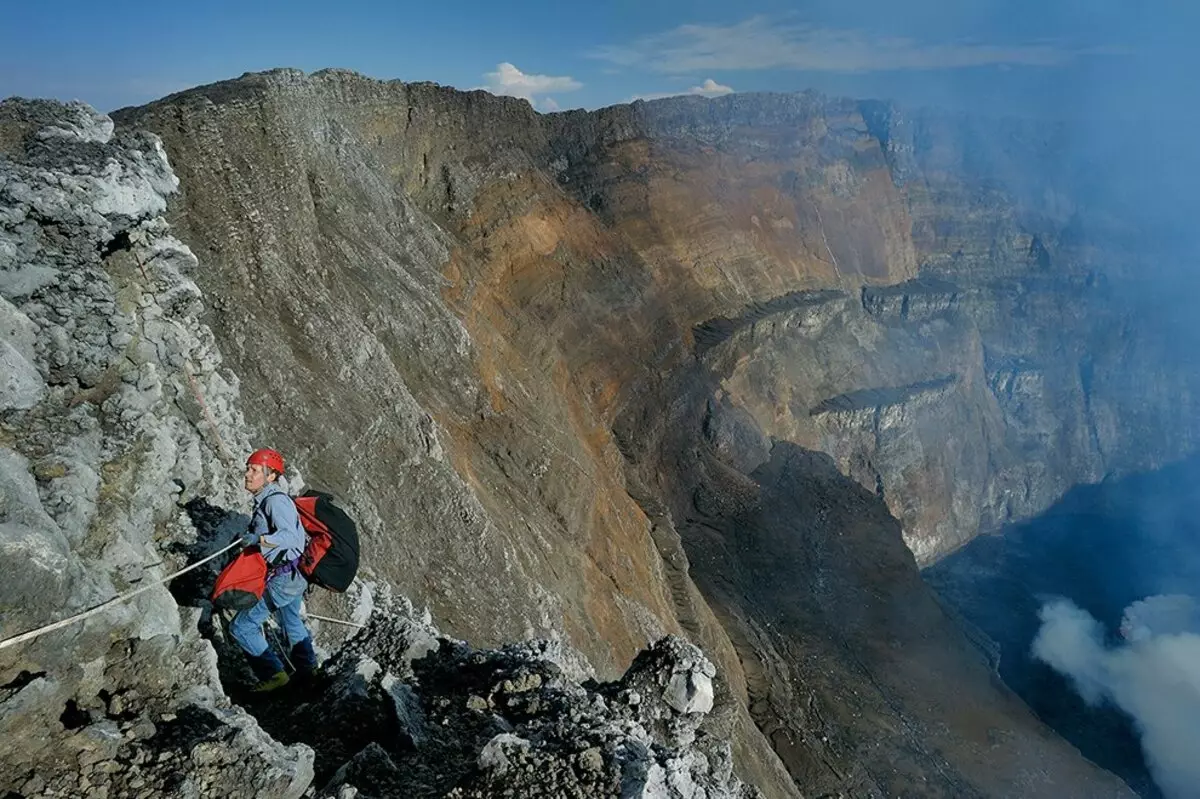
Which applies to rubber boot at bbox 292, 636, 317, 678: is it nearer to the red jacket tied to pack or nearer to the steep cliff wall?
the red jacket tied to pack

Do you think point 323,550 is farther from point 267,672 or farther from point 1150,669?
point 1150,669

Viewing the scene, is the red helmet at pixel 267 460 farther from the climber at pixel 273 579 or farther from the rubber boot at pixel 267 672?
the rubber boot at pixel 267 672

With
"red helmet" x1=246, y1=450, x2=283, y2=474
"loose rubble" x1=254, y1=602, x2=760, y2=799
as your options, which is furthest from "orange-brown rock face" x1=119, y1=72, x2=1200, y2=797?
"red helmet" x1=246, y1=450, x2=283, y2=474

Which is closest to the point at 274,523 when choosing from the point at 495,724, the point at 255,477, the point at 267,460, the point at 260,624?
the point at 255,477

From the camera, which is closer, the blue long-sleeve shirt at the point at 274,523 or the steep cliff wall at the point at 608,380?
the blue long-sleeve shirt at the point at 274,523

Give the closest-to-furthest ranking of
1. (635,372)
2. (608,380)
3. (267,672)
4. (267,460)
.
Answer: (267,460)
(267,672)
(608,380)
(635,372)

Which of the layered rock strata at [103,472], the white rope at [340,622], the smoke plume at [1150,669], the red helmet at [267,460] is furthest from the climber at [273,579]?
the smoke plume at [1150,669]

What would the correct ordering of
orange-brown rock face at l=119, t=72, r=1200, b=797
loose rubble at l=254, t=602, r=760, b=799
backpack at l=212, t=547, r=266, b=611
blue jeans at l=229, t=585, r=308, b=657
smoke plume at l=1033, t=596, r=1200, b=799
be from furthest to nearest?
1. smoke plume at l=1033, t=596, r=1200, b=799
2. orange-brown rock face at l=119, t=72, r=1200, b=797
3. blue jeans at l=229, t=585, r=308, b=657
4. backpack at l=212, t=547, r=266, b=611
5. loose rubble at l=254, t=602, r=760, b=799
